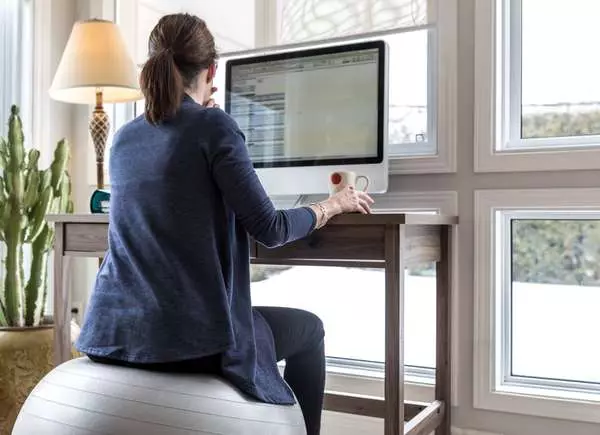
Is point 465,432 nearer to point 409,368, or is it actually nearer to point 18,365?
point 409,368

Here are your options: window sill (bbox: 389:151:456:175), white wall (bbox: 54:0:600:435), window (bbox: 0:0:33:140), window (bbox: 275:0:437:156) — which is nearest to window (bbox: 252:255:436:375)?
white wall (bbox: 54:0:600:435)

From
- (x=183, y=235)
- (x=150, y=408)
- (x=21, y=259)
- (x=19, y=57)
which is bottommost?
(x=150, y=408)

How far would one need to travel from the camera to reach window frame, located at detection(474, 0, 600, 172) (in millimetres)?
1979

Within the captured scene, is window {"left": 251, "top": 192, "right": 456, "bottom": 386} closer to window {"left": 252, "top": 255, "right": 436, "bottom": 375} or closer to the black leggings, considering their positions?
window {"left": 252, "top": 255, "right": 436, "bottom": 375}

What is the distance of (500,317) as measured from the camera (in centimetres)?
208

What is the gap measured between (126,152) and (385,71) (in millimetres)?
858

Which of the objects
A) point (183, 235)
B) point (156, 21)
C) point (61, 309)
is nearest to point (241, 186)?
point (183, 235)

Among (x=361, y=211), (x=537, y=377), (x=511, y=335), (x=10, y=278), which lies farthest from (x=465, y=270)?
(x=10, y=278)

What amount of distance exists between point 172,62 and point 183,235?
377 mm

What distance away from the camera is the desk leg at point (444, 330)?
80.7 inches

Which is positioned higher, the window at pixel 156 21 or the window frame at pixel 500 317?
the window at pixel 156 21

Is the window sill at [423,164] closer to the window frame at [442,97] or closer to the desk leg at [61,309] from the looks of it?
the window frame at [442,97]

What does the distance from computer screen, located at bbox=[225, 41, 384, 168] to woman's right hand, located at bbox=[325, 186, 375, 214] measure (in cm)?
28

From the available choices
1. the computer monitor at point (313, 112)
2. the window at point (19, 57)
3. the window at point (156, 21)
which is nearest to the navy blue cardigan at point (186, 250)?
the computer monitor at point (313, 112)
